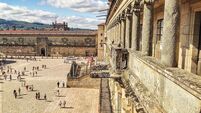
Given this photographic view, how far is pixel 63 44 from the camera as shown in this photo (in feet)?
240

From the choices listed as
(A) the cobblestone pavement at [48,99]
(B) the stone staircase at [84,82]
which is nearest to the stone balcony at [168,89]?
(A) the cobblestone pavement at [48,99]

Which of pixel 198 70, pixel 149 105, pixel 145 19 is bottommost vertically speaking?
pixel 149 105

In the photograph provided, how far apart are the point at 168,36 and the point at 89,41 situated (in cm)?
6868

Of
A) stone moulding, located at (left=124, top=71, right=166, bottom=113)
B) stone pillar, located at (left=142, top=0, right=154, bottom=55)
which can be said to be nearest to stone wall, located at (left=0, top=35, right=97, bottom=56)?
stone pillar, located at (left=142, top=0, right=154, bottom=55)

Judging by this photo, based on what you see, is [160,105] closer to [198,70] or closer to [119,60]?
[198,70]

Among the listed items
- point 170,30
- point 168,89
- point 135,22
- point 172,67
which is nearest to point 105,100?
point 135,22

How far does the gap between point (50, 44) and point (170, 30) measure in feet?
228

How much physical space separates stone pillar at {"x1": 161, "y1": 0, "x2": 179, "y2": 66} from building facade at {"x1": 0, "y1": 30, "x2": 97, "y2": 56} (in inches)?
2621

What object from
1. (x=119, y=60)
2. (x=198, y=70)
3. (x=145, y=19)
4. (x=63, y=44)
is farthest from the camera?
(x=63, y=44)

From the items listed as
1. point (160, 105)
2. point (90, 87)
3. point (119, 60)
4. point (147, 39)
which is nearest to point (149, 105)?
point (160, 105)

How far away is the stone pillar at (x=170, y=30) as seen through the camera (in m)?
4.68

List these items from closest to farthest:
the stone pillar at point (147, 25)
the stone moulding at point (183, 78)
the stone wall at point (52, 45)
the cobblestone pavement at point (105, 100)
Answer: the stone moulding at point (183, 78), the stone pillar at point (147, 25), the cobblestone pavement at point (105, 100), the stone wall at point (52, 45)

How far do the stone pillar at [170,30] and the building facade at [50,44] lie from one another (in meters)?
66.6

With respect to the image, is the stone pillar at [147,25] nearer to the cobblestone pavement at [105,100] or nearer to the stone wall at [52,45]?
the cobblestone pavement at [105,100]
